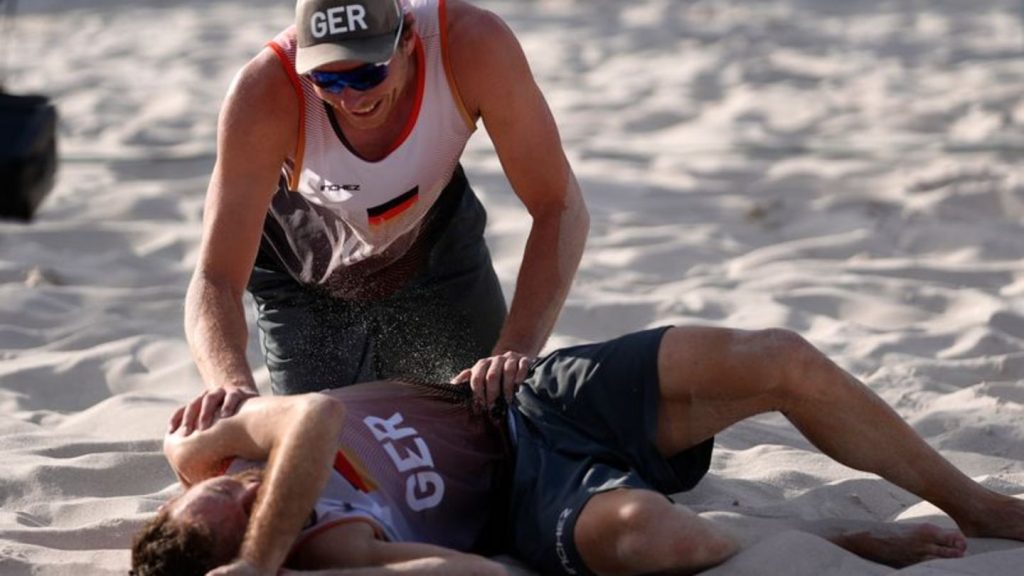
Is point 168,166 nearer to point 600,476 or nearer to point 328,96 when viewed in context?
point 328,96

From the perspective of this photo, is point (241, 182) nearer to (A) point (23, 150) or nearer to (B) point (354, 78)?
Answer: (B) point (354, 78)

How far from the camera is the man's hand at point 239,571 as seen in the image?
2387 millimetres

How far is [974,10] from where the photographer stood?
9297 mm

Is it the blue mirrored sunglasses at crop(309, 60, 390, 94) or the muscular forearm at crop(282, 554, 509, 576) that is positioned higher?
the blue mirrored sunglasses at crop(309, 60, 390, 94)

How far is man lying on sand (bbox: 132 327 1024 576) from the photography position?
2.48m

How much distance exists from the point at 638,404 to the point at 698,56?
548cm

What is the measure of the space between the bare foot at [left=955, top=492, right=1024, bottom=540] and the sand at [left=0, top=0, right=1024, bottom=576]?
7 cm

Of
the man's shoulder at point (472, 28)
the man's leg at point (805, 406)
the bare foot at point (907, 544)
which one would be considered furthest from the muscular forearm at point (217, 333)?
the bare foot at point (907, 544)

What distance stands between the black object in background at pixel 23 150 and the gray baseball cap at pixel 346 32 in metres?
1.46

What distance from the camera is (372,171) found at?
3148mm

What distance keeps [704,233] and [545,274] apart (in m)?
2.12

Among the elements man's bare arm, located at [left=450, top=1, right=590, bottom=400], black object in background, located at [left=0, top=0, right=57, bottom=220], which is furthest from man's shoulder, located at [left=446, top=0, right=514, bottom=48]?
black object in background, located at [left=0, top=0, right=57, bottom=220]

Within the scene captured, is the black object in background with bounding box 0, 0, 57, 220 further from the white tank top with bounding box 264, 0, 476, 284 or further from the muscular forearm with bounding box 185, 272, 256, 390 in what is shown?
the muscular forearm with bounding box 185, 272, 256, 390

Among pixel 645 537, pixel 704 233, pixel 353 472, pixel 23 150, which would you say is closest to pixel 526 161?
pixel 353 472
